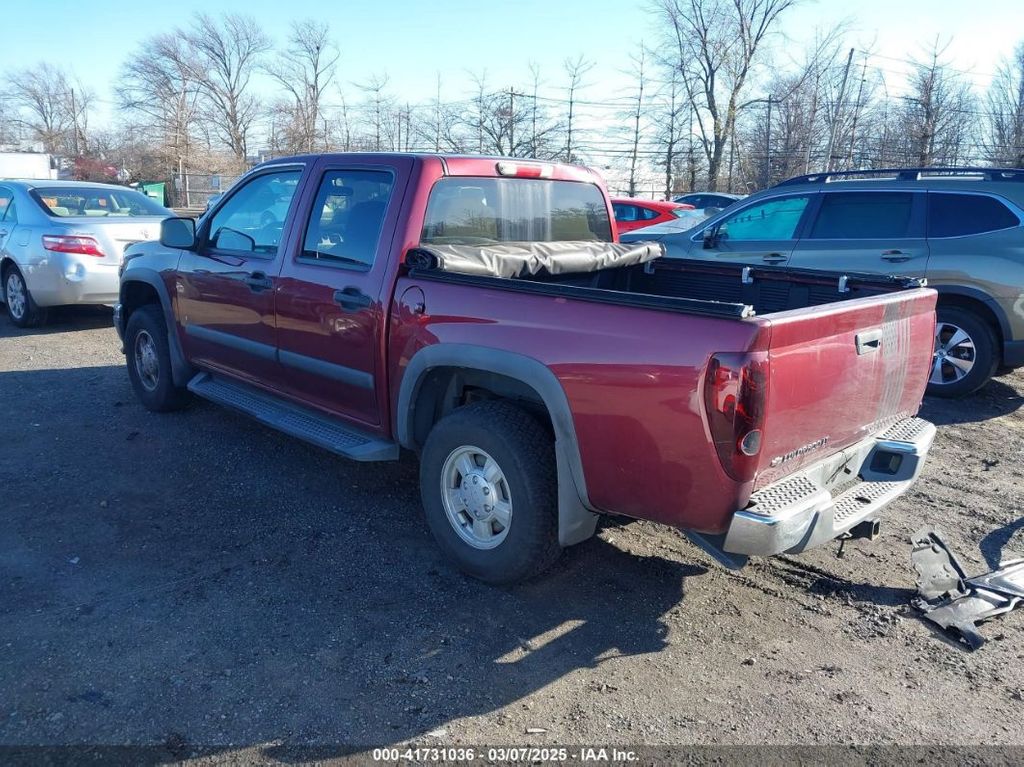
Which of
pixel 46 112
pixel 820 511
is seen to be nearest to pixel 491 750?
pixel 820 511

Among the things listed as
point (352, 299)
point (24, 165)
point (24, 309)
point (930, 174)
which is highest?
point (24, 165)

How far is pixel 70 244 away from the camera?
8.71m

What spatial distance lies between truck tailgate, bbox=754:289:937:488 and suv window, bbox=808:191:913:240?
12.4 feet

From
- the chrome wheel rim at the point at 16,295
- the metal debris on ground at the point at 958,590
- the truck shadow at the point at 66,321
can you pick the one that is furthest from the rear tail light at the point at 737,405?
the chrome wheel rim at the point at 16,295

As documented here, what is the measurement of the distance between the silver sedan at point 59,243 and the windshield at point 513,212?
239 inches

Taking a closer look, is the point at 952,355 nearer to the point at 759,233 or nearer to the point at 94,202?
the point at 759,233

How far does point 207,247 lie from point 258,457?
4.88 ft

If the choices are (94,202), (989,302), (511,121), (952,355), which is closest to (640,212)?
(952,355)

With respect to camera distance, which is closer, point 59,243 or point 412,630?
point 412,630

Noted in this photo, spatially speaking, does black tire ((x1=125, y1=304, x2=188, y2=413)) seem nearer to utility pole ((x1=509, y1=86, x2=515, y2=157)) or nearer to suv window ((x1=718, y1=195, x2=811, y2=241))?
suv window ((x1=718, y1=195, x2=811, y2=241))

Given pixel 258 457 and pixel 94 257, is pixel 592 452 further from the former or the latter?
pixel 94 257

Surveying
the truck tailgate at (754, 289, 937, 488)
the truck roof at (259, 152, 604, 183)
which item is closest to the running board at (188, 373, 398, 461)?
the truck roof at (259, 152, 604, 183)

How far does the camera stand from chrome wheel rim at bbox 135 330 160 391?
238 inches

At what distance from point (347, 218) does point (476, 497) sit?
176 cm
